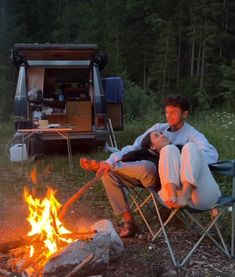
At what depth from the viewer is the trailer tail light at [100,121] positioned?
7379 millimetres

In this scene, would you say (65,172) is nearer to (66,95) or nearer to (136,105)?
(66,95)

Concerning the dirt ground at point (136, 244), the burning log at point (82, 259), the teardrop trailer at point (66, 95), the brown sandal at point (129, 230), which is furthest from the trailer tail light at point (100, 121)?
the burning log at point (82, 259)

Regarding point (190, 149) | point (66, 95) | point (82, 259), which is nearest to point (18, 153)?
point (66, 95)

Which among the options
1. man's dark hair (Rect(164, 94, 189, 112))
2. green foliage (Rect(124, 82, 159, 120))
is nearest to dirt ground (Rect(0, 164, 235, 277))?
man's dark hair (Rect(164, 94, 189, 112))

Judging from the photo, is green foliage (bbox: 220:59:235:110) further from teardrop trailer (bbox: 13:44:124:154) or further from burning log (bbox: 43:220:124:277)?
burning log (bbox: 43:220:124:277)

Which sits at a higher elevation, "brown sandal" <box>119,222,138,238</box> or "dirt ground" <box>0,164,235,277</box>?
"brown sandal" <box>119,222,138,238</box>

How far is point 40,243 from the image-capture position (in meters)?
2.96

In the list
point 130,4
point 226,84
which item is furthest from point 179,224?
point 130,4

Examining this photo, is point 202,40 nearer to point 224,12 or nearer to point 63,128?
point 224,12

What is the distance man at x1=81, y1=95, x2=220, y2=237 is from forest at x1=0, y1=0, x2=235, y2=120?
60.4ft

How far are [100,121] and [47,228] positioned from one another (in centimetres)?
446

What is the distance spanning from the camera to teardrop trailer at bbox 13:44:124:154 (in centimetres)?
718

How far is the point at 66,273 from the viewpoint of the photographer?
264 cm

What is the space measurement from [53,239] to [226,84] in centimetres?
2110
